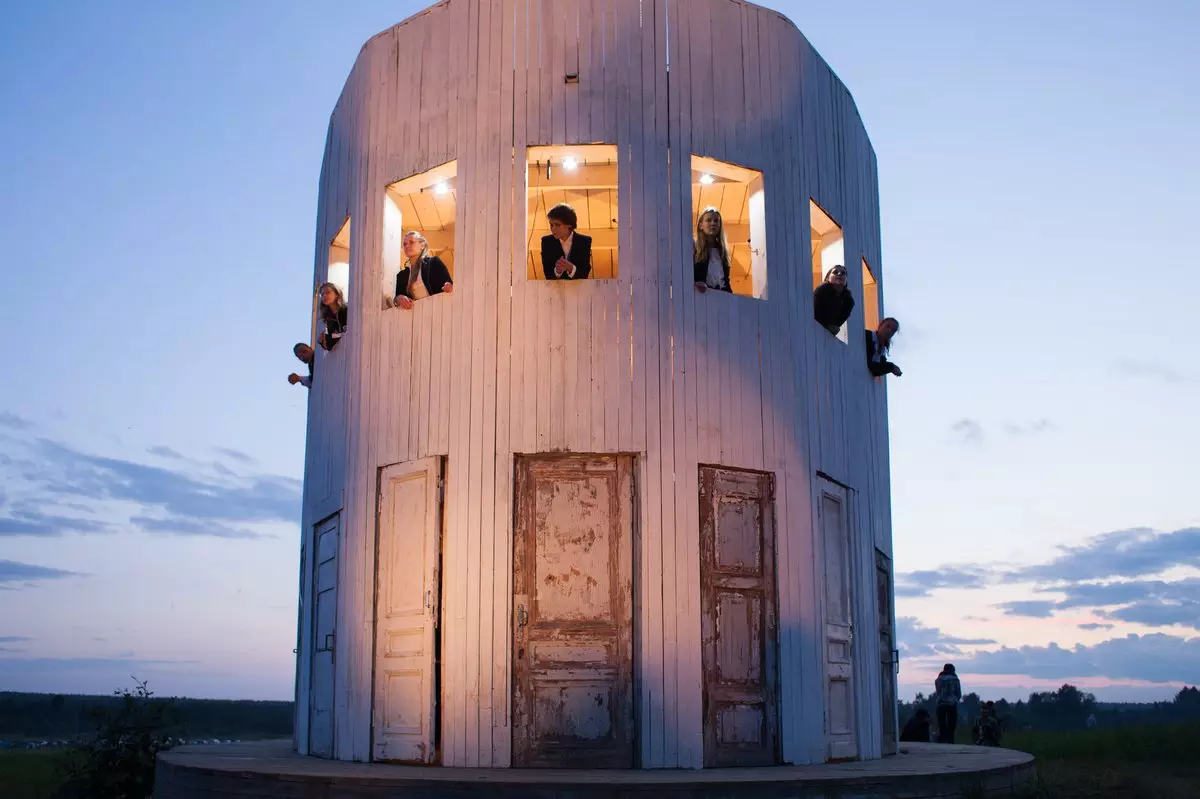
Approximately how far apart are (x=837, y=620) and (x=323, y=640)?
4770mm

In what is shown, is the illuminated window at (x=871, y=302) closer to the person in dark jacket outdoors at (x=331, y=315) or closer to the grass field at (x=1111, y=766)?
the grass field at (x=1111, y=766)

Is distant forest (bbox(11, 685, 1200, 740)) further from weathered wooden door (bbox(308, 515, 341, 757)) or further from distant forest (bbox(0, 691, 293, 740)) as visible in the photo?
weathered wooden door (bbox(308, 515, 341, 757))

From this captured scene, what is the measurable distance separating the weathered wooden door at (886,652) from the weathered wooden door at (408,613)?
15.7 ft

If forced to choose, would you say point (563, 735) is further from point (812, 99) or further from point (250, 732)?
point (250, 732)

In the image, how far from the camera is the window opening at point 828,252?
462 inches

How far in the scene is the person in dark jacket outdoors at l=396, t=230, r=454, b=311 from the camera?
11.0 m

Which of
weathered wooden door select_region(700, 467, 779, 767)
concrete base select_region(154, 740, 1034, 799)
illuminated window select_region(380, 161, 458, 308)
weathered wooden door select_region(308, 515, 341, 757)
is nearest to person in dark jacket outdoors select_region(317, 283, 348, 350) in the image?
illuminated window select_region(380, 161, 458, 308)

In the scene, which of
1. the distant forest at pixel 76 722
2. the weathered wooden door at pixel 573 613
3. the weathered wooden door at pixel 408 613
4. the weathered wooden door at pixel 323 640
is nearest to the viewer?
the weathered wooden door at pixel 573 613

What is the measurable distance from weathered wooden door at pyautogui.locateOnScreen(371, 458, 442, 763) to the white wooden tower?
0.09 ft

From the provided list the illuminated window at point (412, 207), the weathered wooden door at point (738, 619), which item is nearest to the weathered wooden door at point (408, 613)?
the illuminated window at point (412, 207)

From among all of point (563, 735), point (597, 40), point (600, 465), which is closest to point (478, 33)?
point (597, 40)

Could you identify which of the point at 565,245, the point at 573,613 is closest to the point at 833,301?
the point at 565,245

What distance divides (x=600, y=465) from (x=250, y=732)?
202 ft

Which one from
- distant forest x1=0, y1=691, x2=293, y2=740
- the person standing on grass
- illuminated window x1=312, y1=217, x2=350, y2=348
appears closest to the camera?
illuminated window x1=312, y1=217, x2=350, y2=348
